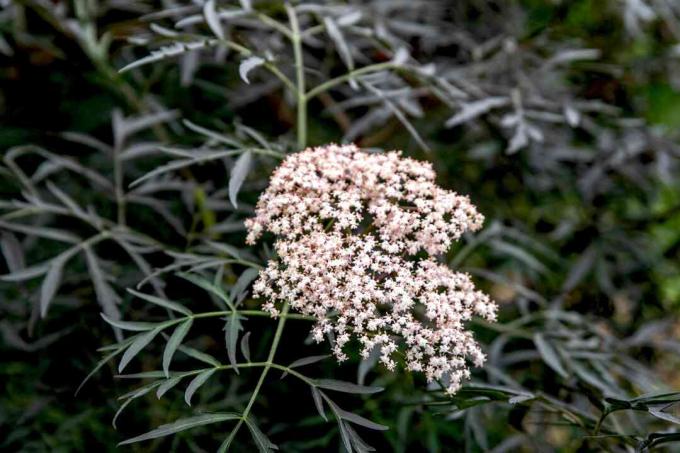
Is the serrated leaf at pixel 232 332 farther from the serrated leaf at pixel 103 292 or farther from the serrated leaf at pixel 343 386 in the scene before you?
the serrated leaf at pixel 103 292

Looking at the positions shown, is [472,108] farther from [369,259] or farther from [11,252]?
[11,252]

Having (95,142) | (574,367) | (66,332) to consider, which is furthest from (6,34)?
(574,367)

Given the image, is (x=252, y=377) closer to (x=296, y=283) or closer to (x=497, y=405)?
(x=497, y=405)

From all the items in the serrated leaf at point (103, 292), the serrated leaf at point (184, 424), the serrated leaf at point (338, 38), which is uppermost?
the serrated leaf at point (338, 38)

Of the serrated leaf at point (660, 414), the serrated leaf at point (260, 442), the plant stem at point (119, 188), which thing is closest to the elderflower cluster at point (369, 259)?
the serrated leaf at point (260, 442)

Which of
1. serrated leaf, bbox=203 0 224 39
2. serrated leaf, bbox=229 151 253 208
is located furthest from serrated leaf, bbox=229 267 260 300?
serrated leaf, bbox=203 0 224 39

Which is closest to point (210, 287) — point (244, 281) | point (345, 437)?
point (244, 281)
